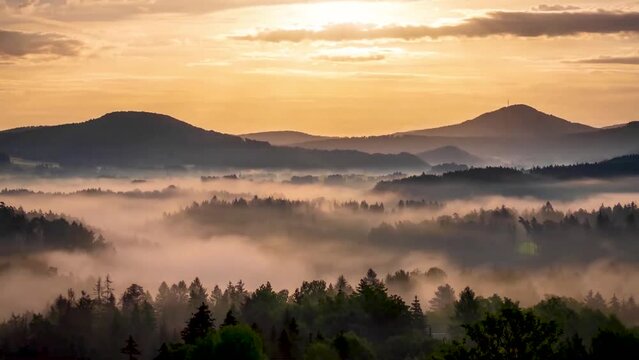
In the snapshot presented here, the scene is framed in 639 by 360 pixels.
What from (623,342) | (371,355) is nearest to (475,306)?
(371,355)

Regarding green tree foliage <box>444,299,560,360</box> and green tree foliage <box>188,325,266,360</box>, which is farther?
green tree foliage <box>188,325,266,360</box>

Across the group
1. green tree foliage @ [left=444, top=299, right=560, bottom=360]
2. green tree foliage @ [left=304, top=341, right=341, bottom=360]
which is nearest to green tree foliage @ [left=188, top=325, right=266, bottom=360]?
green tree foliage @ [left=304, top=341, right=341, bottom=360]

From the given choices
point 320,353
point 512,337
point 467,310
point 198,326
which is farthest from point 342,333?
point 467,310

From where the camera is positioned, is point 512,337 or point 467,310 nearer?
point 512,337

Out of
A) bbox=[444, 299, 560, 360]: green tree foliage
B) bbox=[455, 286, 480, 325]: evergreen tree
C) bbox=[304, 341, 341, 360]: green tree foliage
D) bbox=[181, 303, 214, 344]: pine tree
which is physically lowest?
bbox=[455, 286, 480, 325]: evergreen tree

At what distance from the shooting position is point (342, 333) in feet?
377

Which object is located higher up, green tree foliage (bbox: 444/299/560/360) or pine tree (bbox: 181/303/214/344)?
green tree foliage (bbox: 444/299/560/360)

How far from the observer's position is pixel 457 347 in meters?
63.4

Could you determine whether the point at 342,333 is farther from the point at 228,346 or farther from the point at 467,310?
the point at 467,310

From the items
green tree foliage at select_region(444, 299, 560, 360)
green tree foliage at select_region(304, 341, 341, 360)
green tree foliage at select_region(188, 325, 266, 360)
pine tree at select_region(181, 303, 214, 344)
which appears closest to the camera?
green tree foliage at select_region(444, 299, 560, 360)

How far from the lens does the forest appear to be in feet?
202

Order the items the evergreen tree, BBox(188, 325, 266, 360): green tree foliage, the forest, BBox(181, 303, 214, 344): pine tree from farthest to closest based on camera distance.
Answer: the evergreen tree < BBox(181, 303, 214, 344): pine tree < BBox(188, 325, 266, 360): green tree foliage < the forest

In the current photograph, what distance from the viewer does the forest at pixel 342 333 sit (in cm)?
6169

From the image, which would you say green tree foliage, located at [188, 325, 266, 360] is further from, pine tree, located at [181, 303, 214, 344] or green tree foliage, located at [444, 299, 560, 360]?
green tree foliage, located at [444, 299, 560, 360]
